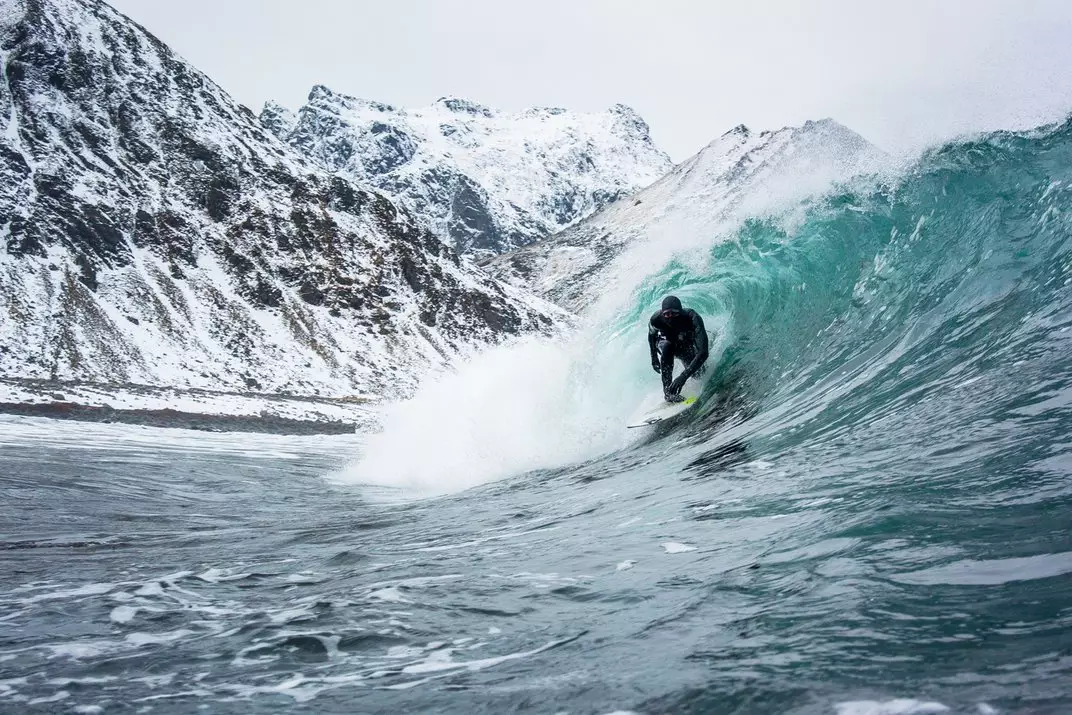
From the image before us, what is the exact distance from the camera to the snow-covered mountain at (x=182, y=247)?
76125 millimetres

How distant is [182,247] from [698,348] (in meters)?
92.8

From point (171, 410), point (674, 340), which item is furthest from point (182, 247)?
point (674, 340)

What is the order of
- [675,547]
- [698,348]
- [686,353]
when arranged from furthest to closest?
[686,353] → [698,348] → [675,547]

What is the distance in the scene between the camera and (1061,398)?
213 inches

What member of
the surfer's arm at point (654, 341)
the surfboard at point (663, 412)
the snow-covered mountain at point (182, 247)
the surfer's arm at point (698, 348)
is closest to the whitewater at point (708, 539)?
the surfboard at point (663, 412)

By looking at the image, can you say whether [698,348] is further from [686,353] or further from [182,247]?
[182,247]

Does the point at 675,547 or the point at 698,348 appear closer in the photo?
the point at 675,547

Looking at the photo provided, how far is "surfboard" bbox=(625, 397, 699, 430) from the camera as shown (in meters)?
11.9

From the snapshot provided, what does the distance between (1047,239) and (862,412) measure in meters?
4.38

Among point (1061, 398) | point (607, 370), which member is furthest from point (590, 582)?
point (607, 370)

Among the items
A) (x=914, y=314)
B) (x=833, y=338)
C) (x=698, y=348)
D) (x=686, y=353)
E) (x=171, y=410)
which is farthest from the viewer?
(x=171, y=410)

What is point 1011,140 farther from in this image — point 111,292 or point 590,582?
point 111,292

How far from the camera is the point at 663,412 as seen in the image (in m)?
12.0

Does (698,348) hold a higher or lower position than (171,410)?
higher
